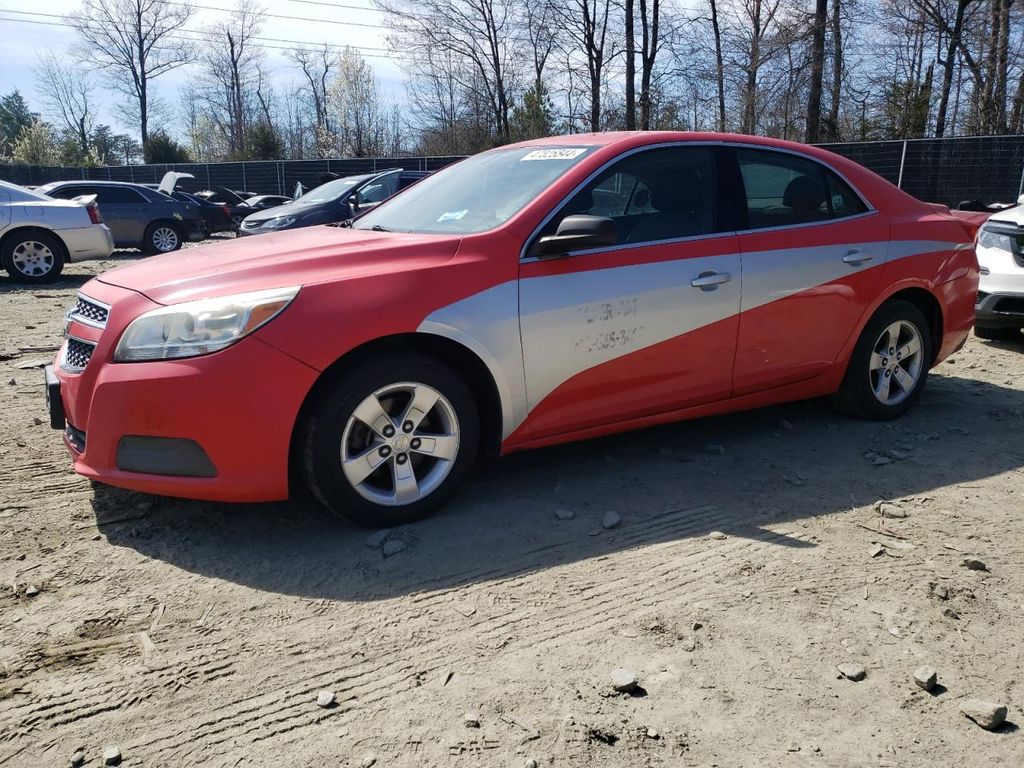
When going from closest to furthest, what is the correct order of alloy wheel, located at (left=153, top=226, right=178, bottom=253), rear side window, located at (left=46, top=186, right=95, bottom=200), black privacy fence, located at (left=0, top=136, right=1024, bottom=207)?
black privacy fence, located at (left=0, top=136, right=1024, bottom=207) → rear side window, located at (left=46, top=186, right=95, bottom=200) → alloy wheel, located at (left=153, top=226, right=178, bottom=253)

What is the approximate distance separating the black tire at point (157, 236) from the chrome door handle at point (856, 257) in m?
14.7

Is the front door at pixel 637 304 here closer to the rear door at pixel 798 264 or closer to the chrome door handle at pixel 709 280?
the chrome door handle at pixel 709 280

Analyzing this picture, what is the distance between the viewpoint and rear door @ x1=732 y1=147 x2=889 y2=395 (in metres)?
4.31

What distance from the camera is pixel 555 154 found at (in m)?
4.19

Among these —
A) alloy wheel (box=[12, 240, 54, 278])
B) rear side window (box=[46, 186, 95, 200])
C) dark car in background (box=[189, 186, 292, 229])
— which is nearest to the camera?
alloy wheel (box=[12, 240, 54, 278])

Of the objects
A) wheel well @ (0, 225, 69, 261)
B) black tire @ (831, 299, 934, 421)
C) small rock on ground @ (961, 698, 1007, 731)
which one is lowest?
small rock on ground @ (961, 698, 1007, 731)

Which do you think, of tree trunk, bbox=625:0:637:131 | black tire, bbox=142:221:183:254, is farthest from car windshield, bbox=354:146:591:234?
tree trunk, bbox=625:0:637:131

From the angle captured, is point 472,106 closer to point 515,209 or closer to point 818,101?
point 818,101

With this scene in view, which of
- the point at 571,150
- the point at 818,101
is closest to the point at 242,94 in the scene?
the point at 818,101

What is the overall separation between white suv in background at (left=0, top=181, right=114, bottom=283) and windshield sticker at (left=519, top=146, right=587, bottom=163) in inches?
370

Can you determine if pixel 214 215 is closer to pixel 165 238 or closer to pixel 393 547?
pixel 165 238

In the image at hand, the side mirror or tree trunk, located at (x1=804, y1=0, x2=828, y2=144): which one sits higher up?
tree trunk, located at (x1=804, y1=0, x2=828, y2=144)

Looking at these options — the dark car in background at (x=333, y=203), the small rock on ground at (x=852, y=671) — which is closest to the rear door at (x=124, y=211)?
the dark car in background at (x=333, y=203)

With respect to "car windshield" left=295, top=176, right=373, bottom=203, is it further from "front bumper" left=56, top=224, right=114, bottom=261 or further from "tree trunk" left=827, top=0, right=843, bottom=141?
"tree trunk" left=827, top=0, right=843, bottom=141
